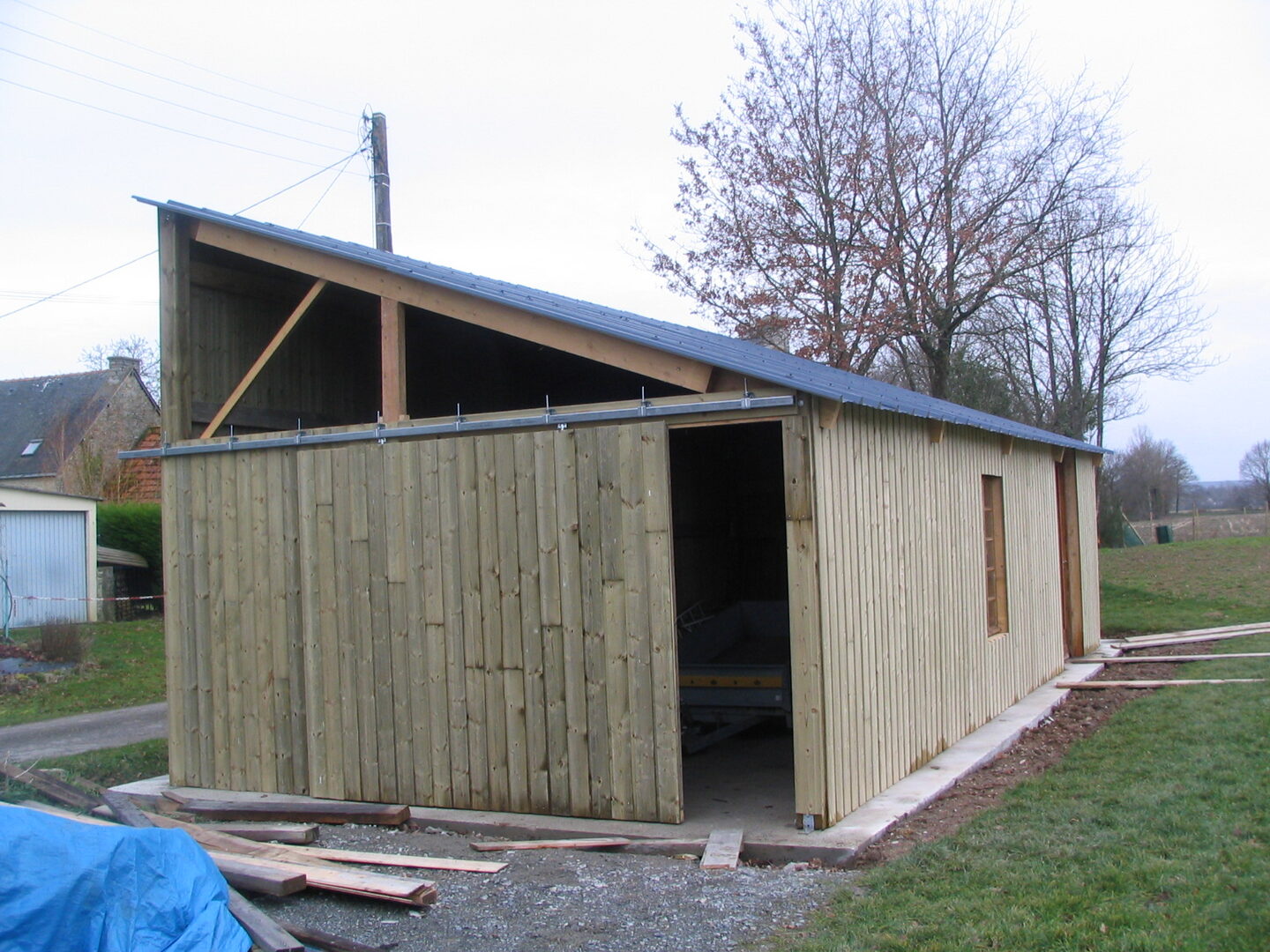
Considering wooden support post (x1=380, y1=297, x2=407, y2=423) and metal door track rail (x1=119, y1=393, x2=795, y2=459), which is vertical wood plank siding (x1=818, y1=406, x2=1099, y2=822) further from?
wooden support post (x1=380, y1=297, x2=407, y2=423)

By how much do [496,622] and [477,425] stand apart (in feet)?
4.12

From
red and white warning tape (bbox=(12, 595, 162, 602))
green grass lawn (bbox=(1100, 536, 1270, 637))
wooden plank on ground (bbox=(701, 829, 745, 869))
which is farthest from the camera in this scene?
red and white warning tape (bbox=(12, 595, 162, 602))

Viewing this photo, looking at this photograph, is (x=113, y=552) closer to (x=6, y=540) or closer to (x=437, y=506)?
(x=6, y=540)

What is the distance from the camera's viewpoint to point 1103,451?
14523 millimetres

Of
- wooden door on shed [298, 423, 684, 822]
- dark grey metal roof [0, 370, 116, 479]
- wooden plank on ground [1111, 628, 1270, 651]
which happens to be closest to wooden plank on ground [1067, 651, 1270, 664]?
wooden plank on ground [1111, 628, 1270, 651]

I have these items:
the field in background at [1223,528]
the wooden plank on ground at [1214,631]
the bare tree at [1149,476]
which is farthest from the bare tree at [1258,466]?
the wooden plank on ground at [1214,631]

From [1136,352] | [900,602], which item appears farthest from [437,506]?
[1136,352]

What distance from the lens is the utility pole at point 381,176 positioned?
44.5ft

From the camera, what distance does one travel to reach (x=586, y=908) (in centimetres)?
521

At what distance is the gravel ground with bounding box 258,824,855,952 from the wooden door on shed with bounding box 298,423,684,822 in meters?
0.76

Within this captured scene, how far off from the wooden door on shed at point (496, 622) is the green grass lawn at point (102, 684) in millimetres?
6602

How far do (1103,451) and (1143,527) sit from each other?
30215 millimetres

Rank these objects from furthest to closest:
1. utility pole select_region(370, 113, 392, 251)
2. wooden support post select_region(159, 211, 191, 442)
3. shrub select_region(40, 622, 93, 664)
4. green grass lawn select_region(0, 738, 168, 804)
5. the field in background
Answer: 1. the field in background
2. shrub select_region(40, 622, 93, 664)
3. utility pole select_region(370, 113, 392, 251)
4. green grass lawn select_region(0, 738, 168, 804)
5. wooden support post select_region(159, 211, 191, 442)

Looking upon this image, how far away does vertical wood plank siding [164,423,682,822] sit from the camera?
21.4 feet
